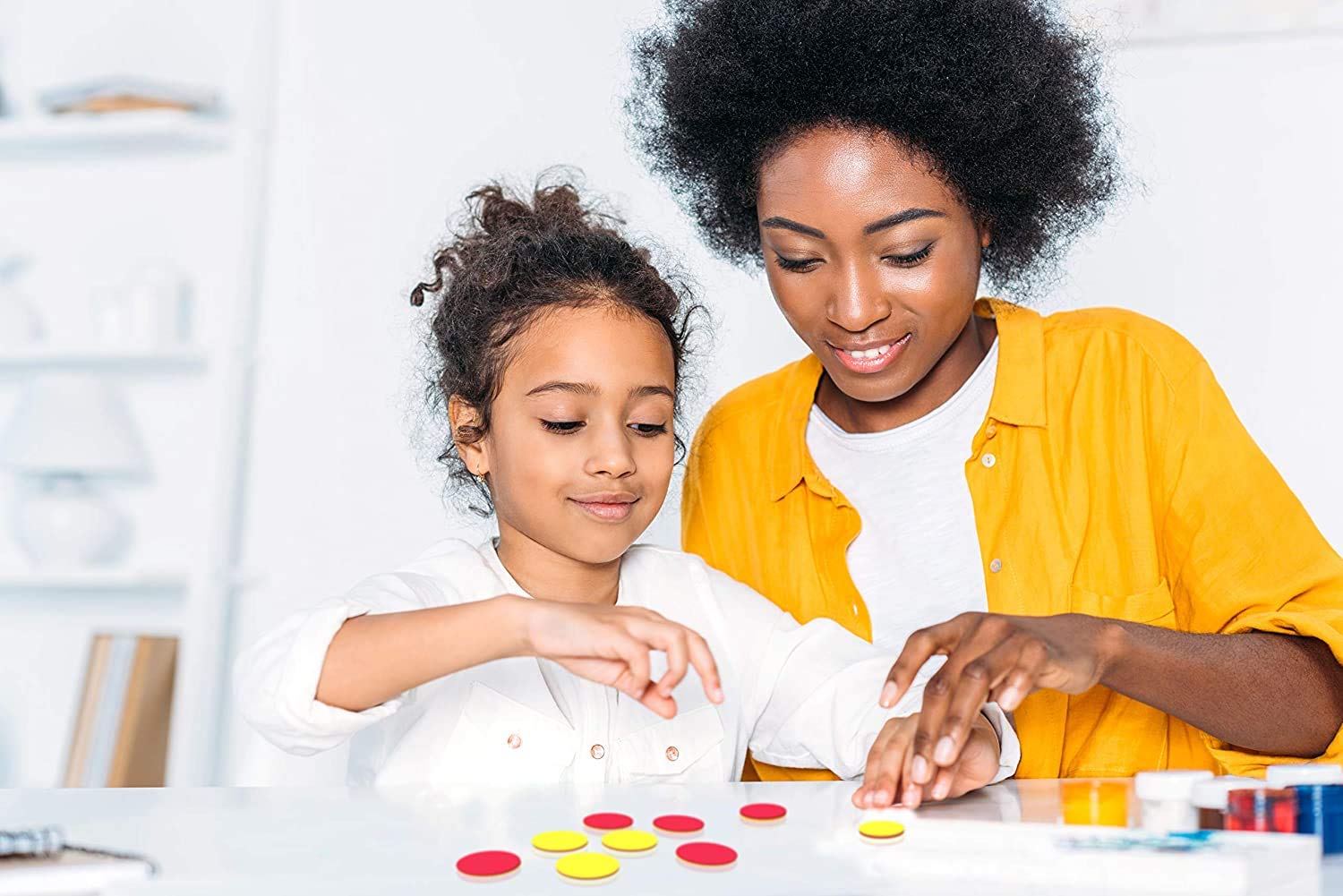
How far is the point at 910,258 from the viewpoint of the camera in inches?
53.5

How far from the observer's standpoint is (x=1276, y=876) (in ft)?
2.39

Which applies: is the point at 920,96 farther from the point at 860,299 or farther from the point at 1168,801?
the point at 1168,801

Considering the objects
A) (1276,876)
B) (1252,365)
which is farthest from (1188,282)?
(1276,876)

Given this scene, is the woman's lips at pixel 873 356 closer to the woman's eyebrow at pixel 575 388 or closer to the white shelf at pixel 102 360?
the woman's eyebrow at pixel 575 388

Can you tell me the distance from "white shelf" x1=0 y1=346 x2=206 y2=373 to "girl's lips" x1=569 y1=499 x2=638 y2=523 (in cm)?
149

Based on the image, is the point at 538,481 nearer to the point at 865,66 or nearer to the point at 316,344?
the point at 865,66

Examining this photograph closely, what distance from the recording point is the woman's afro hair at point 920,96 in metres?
1.42

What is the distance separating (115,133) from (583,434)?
5.73 ft

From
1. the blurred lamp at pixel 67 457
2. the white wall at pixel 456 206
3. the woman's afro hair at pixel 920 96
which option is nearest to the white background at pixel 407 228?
the white wall at pixel 456 206

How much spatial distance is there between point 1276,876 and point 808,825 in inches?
10.8

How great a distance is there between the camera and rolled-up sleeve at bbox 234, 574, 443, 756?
1068 millimetres

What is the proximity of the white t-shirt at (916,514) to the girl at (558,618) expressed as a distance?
0.41 feet

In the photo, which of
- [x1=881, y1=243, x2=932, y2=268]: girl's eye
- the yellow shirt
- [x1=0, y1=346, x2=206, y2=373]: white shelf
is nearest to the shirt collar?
the yellow shirt

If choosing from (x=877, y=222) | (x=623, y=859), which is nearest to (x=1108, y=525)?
(x=877, y=222)
